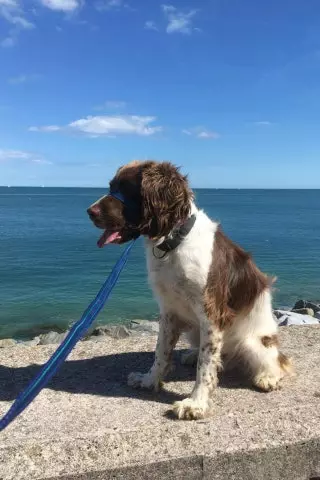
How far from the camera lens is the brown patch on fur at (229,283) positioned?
3799mm

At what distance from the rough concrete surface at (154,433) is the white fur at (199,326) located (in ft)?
0.51

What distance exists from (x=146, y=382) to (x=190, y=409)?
2.50ft

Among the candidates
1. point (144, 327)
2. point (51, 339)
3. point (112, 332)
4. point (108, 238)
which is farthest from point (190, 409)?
point (144, 327)

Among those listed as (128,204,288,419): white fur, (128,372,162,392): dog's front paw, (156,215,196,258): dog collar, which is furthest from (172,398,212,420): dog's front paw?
(156,215,196,258): dog collar

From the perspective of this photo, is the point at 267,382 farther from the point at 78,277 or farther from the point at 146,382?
the point at 78,277

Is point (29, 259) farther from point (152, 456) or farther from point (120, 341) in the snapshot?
point (152, 456)

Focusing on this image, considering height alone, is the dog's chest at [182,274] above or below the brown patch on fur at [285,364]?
above

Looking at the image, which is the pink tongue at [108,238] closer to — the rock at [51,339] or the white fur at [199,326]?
the white fur at [199,326]

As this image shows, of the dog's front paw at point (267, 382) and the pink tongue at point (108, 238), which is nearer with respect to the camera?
the pink tongue at point (108, 238)

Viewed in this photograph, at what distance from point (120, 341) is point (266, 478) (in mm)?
2700

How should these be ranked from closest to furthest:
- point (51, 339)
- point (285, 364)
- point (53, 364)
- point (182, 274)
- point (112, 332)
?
point (53, 364) < point (182, 274) < point (285, 364) < point (51, 339) < point (112, 332)

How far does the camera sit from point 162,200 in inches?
142

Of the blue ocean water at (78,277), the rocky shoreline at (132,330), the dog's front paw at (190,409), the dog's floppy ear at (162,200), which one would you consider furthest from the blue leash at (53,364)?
the rocky shoreline at (132,330)

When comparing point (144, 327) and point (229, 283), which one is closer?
point (229, 283)
